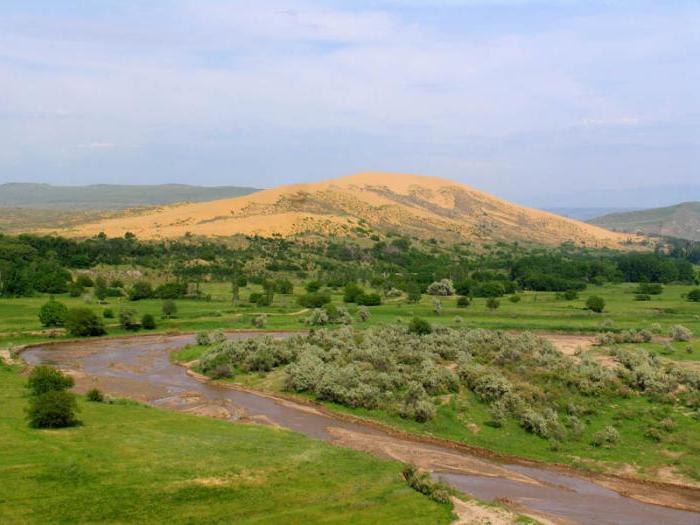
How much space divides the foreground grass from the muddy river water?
376 cm

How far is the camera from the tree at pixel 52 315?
6944 centimetres

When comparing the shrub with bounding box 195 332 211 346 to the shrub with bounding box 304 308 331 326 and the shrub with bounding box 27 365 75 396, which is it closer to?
the shrub with bounding box 304 308 331 326

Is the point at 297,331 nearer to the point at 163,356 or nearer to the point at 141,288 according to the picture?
the point at 163,356

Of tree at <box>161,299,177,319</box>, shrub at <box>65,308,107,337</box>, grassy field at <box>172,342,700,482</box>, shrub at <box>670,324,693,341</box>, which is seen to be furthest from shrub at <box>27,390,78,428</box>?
shrub at <box>670,324,693,341</box>

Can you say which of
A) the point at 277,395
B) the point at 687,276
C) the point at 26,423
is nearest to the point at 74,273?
the point at 277,395

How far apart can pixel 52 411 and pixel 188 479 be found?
419 inches

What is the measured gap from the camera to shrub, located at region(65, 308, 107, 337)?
2660 inches

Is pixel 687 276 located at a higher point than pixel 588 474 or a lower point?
higher

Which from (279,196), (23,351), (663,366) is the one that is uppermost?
(279,196)

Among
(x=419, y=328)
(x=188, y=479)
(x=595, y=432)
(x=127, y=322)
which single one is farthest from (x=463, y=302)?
(x=188, y=479)

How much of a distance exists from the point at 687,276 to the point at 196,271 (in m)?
85.9

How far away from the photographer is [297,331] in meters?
71.9

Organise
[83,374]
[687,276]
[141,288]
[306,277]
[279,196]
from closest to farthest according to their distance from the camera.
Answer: [83,374]
[141,288]
[306,277]
[687,276]
[279,196]

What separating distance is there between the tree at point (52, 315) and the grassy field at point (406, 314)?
4.32 ft
